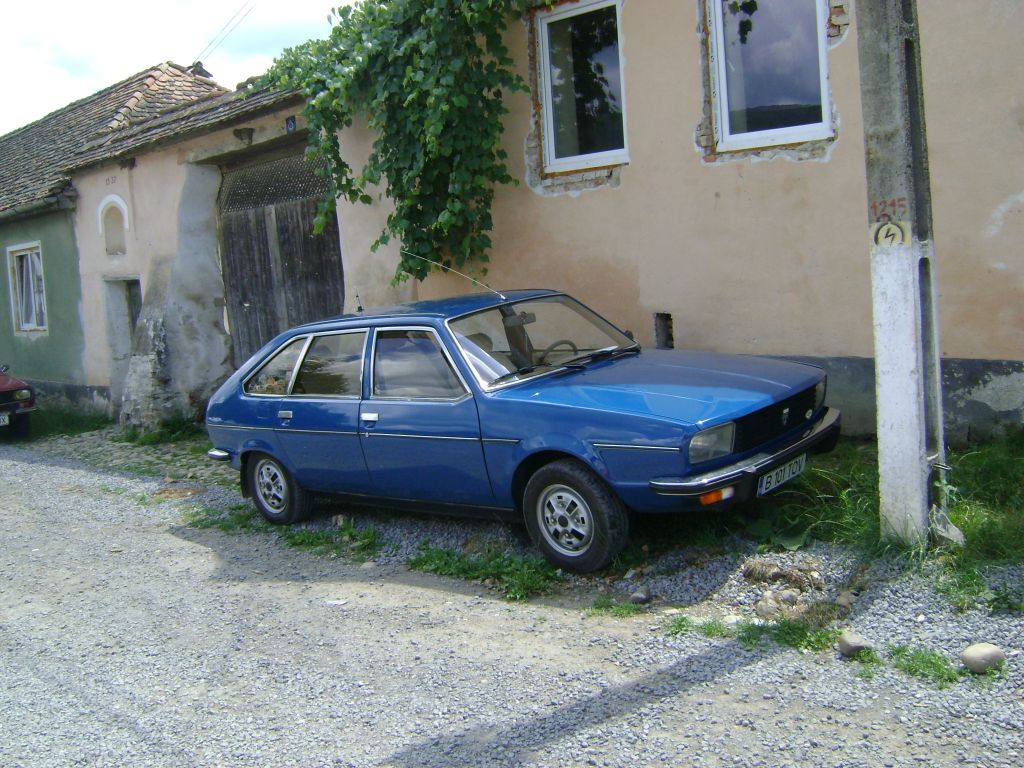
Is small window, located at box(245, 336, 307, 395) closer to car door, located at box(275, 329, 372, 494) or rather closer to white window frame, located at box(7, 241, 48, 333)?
car door, located at box(275, 329, 372, 494)

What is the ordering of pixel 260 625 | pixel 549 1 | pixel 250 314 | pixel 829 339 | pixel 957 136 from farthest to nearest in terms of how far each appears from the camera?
1. pixel 250 314
2. pixel 549 1
3. pixel 829 339
4. pixel 957 136
5. pixel 260 625

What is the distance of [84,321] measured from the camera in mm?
15352

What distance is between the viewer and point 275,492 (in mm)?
7094

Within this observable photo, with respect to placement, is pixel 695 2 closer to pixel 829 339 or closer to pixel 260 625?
pixel 829 339

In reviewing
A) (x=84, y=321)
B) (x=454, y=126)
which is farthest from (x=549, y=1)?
(x=84, y=321)

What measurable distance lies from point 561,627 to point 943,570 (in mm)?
1830

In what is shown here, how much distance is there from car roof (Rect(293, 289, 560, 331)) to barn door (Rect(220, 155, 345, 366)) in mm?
4517

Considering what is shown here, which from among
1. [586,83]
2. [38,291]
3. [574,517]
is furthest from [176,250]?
[574,517]

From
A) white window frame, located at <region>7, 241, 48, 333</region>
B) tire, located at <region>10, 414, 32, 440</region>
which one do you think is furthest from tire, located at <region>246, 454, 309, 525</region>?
white window frame, located at <region>7, 241, 48, 333</region>

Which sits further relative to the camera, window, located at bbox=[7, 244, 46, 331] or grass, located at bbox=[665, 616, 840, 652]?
window, located at bbox=[7, 244, 46, 331]

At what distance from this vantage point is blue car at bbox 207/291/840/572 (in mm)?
4898

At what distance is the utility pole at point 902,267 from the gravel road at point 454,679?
1.52 feet

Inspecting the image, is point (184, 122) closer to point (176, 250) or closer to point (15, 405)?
point (176, 250)

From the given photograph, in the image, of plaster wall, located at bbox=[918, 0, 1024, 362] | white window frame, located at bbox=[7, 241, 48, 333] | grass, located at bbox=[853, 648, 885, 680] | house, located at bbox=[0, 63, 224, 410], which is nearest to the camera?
grass, located at bbox=[853, 648, 885, 680]
